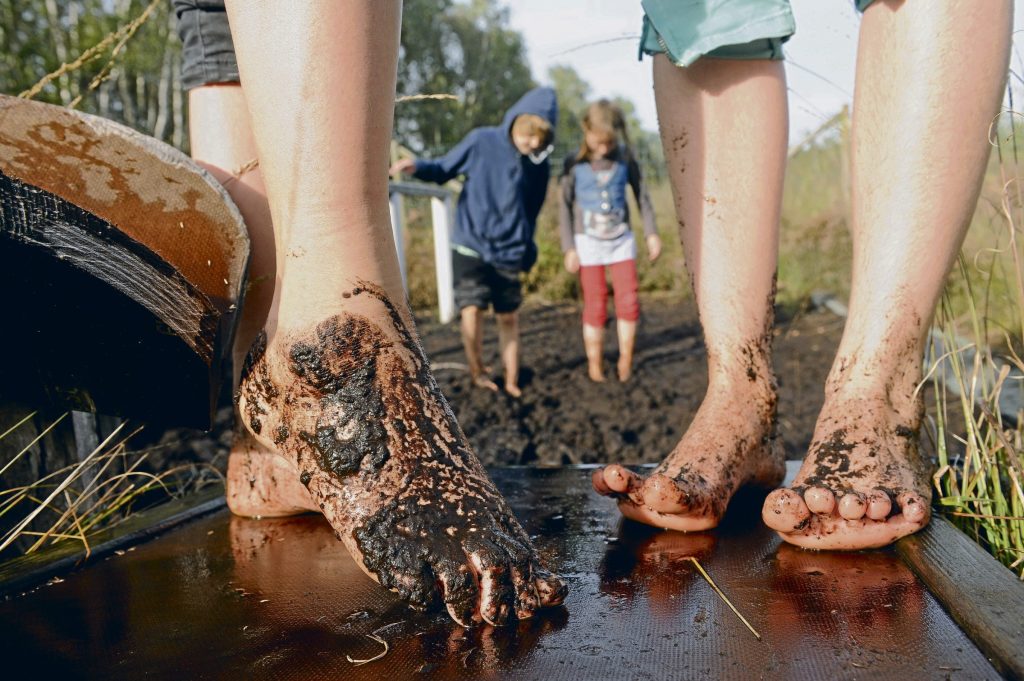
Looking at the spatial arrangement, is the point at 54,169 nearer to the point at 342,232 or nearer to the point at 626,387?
the point at 342,232

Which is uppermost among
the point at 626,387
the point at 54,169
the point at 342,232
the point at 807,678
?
the point at 54,169

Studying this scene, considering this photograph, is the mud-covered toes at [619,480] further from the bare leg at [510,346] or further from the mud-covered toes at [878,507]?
the bare leg at [510,346]

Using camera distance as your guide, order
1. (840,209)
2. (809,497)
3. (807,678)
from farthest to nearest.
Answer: (840,209) → (809,497) → (807,678)

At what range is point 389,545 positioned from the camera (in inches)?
41.2

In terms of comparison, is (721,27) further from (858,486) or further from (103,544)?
(103,544)

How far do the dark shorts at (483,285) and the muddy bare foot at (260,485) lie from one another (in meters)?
3.66

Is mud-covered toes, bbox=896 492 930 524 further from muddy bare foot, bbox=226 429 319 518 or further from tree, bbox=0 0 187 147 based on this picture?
tree, bbox=0 0 187 147

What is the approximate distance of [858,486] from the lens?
4.19 ft

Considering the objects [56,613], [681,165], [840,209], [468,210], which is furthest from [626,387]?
[840,209]

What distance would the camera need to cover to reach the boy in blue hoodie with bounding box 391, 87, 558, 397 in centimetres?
521

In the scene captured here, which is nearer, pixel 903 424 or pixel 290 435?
pixel 290 435

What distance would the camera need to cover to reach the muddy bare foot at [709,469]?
136 centimetres

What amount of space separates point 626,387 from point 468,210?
5.11 ft

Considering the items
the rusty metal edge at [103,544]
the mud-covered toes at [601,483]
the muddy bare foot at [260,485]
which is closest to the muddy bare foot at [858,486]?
the mud-covered toes at [601,483]
